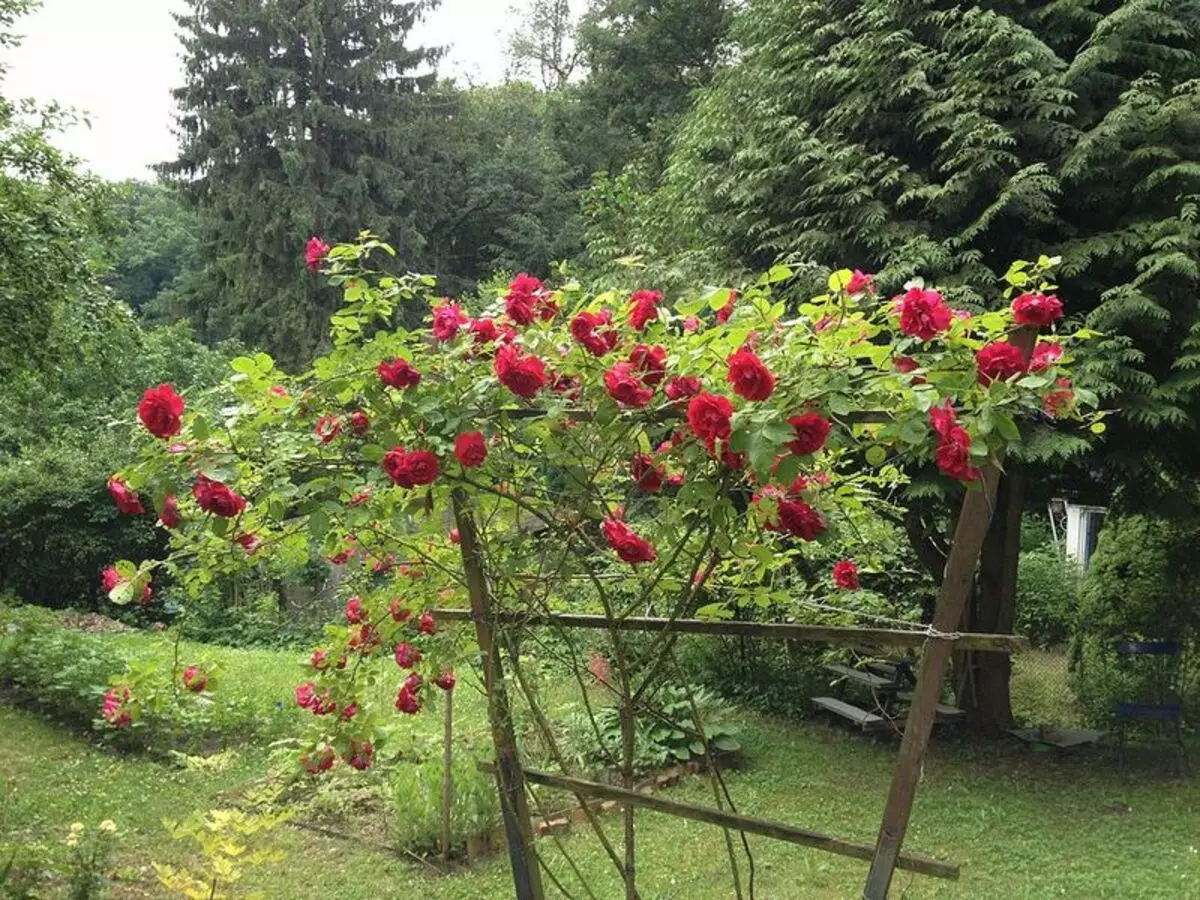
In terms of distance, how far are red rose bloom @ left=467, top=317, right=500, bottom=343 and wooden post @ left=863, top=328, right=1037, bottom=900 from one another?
36.6 inches

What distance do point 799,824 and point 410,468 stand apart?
3886 mm

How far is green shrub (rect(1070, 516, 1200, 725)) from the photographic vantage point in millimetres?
6254

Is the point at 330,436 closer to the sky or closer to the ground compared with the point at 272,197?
closer to the ground

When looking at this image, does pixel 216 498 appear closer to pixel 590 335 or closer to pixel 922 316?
pixel 590 335

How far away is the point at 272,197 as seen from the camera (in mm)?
20266

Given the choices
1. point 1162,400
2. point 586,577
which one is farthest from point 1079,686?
point 586,577

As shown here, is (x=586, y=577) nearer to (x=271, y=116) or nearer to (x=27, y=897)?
(x=27, y=897)

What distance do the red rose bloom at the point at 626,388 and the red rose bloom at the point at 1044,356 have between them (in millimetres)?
651

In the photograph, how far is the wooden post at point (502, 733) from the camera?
85.7 inches

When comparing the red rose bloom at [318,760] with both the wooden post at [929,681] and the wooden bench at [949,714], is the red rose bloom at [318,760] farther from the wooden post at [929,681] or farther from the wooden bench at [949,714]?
the wooden bench at [949,714]

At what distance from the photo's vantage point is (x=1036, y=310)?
1.66 meters

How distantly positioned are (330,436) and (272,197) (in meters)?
19.9

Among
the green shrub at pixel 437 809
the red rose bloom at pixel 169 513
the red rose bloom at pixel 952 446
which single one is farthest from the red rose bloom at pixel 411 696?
the green shrub at pixel 437 809

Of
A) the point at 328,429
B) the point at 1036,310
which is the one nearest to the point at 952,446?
the point at 1036,310
